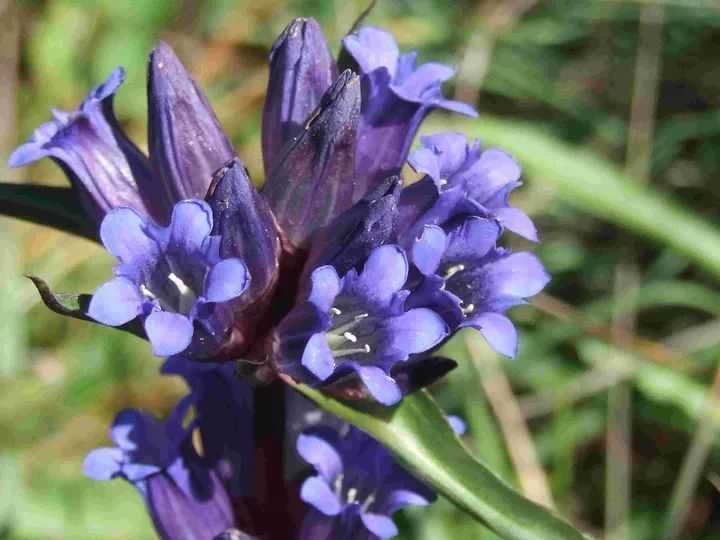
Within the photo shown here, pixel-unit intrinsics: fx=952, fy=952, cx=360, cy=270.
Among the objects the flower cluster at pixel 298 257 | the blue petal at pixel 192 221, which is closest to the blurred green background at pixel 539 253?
the flower cluster at pixel 298 257

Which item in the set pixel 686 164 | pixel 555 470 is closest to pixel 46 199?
pixel 555 470

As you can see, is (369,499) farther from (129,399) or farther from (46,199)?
(129,399)

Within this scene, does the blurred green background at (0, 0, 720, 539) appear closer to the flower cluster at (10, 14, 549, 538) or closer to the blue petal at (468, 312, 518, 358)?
the flower cluster at (10, 14, 549, 538)

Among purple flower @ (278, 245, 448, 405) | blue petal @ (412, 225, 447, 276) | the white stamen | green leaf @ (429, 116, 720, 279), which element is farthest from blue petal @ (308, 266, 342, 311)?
green leaf @ (429, 116, 720, 279)

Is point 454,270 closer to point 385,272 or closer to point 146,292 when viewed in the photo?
point 385,272

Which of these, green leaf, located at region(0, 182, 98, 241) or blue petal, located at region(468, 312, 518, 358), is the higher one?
green leaf, located at region(0, 182, 98, 241)

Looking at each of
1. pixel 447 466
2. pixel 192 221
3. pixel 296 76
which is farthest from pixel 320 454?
pixel 296 76

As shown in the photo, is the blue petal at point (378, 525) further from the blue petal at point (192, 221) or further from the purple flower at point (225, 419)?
the blue petal at point (192, 221)
